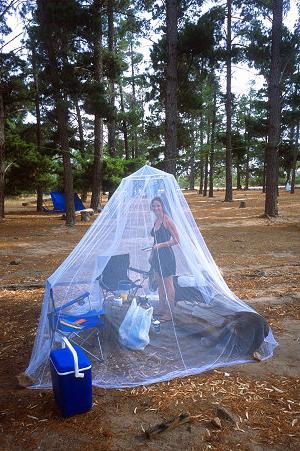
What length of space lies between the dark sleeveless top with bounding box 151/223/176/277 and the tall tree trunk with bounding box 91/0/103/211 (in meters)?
9.47

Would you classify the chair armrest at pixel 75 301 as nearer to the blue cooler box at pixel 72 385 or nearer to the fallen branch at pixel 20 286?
the blue cooler box at pixel 72 385

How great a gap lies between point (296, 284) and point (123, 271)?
10.9ft

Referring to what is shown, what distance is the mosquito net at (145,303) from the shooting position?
3.50 meters

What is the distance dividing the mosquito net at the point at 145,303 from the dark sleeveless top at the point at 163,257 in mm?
12

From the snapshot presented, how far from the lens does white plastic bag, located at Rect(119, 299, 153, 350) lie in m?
3.69

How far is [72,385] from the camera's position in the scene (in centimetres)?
270

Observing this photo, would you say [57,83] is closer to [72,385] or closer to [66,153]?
[66,153]

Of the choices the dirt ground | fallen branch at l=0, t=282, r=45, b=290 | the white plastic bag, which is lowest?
the dirt ground

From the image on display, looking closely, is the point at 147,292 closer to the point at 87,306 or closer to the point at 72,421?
the point at 87,306

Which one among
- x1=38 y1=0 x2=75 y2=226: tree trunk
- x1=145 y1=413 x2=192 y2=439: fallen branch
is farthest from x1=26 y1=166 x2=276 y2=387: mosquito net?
x1=38 y1=0 x2=75 y2=226: tree trunk

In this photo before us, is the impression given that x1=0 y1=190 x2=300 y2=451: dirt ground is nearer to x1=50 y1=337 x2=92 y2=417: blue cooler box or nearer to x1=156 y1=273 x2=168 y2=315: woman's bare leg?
x1=50 y1=337 x2=92 y2=417: blue cooler box

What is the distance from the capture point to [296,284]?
6.03 metres

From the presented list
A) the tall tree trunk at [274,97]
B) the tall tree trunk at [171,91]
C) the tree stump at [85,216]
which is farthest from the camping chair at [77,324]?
the tall tree trunk at [274,97]

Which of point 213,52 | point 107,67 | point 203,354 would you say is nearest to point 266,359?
point 203,354
